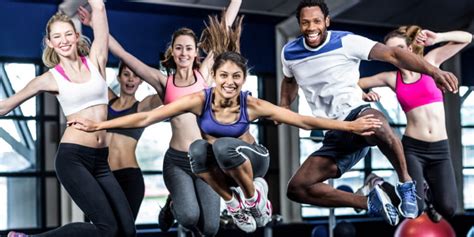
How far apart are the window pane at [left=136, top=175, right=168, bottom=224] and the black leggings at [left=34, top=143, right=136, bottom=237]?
549cm

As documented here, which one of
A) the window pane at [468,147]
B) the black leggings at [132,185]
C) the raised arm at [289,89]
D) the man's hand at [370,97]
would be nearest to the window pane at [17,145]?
the black leggings at [132,185]

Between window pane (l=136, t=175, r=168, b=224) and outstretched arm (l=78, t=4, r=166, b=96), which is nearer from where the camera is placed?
outstretched arm (l=78, t=4, r=166, b=96)

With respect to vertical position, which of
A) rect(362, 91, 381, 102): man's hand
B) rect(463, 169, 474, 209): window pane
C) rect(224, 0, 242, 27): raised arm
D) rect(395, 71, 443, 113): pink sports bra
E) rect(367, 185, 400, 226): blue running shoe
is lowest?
rect(463, 169, 474, 209): window pane

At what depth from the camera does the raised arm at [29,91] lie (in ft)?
13.1

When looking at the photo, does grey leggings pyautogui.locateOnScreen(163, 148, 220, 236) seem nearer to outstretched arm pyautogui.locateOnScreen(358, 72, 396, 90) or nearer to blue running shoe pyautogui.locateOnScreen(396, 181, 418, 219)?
blue running shoe pyautogui.locateOnScreen(396, 181, 418, 219)

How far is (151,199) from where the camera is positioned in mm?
9656

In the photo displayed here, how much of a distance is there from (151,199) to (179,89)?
526cm

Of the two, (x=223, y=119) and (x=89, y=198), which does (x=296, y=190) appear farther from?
(x=89, y=198)

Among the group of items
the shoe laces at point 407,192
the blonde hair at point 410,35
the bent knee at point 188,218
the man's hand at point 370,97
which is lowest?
the bent knee at point 188,218

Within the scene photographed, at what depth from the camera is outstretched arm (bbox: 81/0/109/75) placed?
4238 millimetres

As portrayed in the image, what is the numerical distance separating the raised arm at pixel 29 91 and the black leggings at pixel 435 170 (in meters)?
2.39

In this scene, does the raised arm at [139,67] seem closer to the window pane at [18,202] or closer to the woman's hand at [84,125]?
the woman's hand at [84,125]

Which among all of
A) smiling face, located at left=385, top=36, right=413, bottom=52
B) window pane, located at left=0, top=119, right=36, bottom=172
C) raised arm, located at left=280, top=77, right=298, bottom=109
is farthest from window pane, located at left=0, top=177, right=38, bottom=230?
smiling face, located at left=385, top=36, right=413, bottom=52

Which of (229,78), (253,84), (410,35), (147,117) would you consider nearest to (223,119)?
(229,78)
